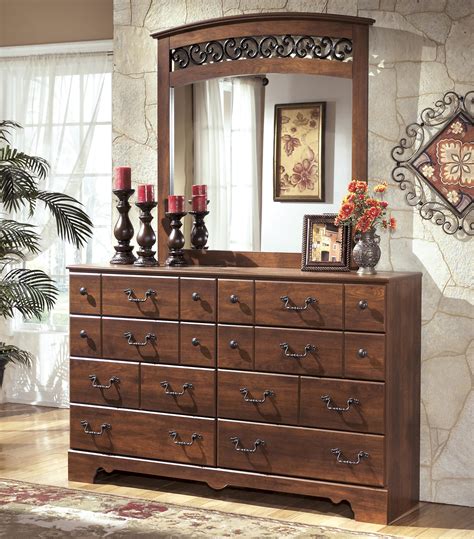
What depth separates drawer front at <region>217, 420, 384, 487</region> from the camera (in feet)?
12.6

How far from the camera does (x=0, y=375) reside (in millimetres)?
5523

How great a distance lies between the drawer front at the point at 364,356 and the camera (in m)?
3.80

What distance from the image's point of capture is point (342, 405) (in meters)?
3.88

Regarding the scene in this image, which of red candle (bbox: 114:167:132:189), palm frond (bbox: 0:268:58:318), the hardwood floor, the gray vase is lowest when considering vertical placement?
the hardwood floor

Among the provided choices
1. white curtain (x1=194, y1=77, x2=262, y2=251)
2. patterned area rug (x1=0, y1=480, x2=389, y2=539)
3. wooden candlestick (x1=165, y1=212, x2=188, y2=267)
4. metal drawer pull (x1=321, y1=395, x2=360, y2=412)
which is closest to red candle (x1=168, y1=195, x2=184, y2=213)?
wooden candlestick (x1=165, y1=212, x2=188, y2=267)

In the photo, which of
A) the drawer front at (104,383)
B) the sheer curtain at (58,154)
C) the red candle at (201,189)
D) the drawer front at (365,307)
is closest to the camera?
the drawer front at (365,307)

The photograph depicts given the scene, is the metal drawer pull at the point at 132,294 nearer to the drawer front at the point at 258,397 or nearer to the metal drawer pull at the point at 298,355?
the drawer front at the point at 258,397

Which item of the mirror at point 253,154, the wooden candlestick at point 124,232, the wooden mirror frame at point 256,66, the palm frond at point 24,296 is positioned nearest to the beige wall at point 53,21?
the wooden mirror frame at point 256,66

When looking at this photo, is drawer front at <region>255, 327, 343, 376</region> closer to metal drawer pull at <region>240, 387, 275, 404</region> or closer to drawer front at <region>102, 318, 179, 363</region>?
metal drawer pull at <region>240, 387, 275, 404</region>

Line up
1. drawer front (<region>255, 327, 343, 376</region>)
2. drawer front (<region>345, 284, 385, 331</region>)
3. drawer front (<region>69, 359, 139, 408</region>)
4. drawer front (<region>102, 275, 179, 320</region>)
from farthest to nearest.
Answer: drawer front (<region>69, 359, 139, 408</region>)
drawer front (<region>102, 275, 179, 320</region>)
drawer front (<region>255, 327, 343, 376</region>)
drawer front (<region>345, 284, 385, 331</region>)

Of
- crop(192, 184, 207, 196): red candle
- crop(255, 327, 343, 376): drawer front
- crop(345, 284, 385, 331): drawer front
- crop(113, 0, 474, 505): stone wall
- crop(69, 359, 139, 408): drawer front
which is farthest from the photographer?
crop(192, 184, 207, 196): red candle

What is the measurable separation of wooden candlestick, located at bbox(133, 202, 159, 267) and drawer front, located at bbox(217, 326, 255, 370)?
0.58 m

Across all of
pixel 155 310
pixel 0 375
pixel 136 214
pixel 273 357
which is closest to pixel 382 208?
pixel 273 357

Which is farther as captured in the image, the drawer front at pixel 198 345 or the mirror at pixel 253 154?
the mirror at pixel 253 154
